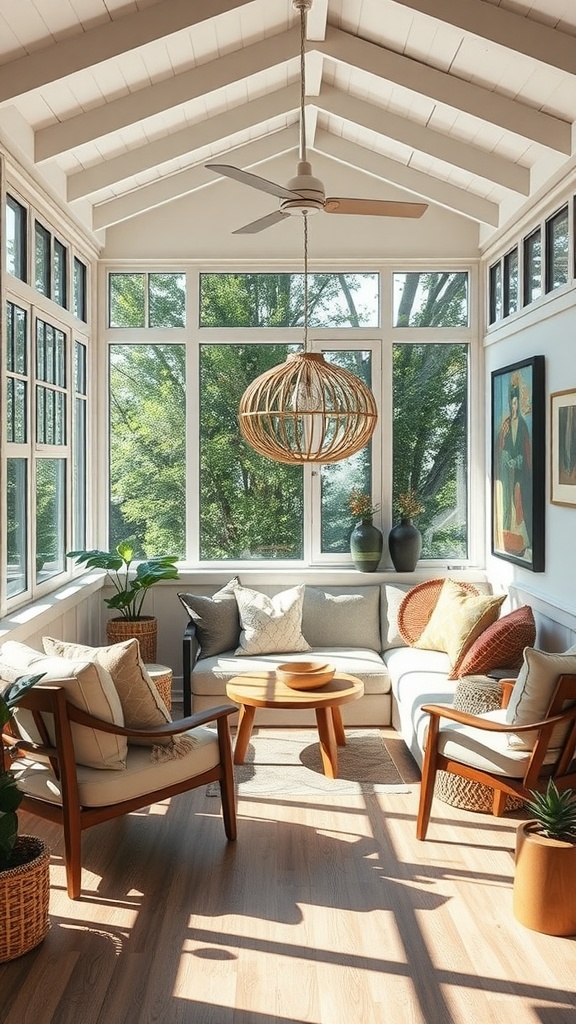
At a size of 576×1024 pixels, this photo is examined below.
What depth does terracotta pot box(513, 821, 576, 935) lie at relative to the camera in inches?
127

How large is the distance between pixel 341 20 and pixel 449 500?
329cm

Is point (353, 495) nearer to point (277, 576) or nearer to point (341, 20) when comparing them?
point (277, 576)

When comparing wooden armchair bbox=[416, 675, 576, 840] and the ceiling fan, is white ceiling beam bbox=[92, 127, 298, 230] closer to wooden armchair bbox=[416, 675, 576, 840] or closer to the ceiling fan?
the ceiling fan

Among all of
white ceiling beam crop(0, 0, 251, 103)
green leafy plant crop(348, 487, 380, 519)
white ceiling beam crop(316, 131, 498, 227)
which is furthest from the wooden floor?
white ceiling beam crop(316, 131, 498, 227)

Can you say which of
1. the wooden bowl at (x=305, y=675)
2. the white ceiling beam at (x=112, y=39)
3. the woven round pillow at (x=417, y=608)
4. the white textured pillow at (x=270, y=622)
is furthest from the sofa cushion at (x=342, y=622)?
the white ceiling beam at (x=112, y=39)

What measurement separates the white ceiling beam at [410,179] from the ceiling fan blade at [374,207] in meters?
2.39

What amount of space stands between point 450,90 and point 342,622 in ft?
11.0

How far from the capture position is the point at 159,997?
2883 millimetres

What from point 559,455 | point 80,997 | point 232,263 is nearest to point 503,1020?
point 80,997

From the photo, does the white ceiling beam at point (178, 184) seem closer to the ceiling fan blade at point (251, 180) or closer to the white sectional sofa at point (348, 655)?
the white sectional sofa at point (348, 655)

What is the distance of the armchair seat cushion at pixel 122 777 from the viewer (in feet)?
11.8

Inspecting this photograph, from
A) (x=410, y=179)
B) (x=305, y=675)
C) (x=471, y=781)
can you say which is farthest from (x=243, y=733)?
(x=410, y=179)

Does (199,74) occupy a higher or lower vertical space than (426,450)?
higher

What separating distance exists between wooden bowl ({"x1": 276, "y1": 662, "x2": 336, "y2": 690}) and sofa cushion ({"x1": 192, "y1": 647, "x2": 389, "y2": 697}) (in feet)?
1.83
